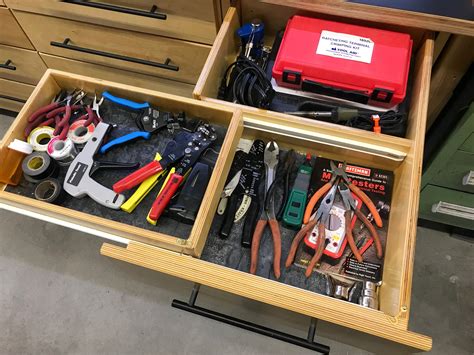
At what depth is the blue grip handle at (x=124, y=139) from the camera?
82 centimetres

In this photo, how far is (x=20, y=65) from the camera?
134 cm

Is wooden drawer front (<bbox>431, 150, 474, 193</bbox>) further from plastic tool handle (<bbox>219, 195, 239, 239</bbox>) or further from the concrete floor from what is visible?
plastic tool handle (<bbox>219, 195, 239, 239</bbox>)

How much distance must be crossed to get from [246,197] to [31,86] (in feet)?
3.41

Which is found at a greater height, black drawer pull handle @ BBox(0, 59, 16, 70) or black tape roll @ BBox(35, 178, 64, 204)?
black drawer pull handle @ BBox(0, 59, 16, 70)

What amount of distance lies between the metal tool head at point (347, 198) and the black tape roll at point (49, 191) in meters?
0.56

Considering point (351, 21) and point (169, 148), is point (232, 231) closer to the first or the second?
point (169, 148)

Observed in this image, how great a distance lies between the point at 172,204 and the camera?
750 mm

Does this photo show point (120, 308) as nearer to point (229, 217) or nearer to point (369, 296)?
point (229, 217)

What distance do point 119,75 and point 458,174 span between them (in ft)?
3.48

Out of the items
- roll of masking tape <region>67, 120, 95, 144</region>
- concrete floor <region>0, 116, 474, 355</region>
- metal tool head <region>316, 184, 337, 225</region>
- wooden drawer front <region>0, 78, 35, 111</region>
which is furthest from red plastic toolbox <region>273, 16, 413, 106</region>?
wooden drawer front <region>0, 78, 35, 111</region>

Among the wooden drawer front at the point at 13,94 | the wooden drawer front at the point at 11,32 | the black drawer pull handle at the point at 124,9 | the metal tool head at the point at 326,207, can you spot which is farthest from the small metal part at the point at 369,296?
the wooden drawer front at the point at 13,94

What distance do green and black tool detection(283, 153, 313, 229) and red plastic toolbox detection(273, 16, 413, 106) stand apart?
18cm

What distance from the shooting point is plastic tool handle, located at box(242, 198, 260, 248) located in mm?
793

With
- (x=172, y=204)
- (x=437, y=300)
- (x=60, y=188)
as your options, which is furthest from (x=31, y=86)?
(x=437, y=300)
